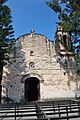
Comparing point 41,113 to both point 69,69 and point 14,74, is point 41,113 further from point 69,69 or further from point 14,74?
point 69,69

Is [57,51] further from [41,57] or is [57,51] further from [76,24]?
[76,24]

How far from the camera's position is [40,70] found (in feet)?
68.0

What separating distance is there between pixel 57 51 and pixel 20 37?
509 centimetres

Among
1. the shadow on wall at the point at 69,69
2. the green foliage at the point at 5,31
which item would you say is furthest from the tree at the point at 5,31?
the shadow on wall at the point at 69,69

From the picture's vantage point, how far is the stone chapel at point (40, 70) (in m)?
20.0

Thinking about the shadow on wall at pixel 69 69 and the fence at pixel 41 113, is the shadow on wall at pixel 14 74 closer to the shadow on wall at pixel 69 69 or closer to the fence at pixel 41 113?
the shadow on wall at pixel 69 69

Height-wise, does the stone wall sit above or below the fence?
above

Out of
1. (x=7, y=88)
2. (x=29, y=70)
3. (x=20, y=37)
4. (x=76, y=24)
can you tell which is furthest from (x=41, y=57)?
(x=76, y=24)

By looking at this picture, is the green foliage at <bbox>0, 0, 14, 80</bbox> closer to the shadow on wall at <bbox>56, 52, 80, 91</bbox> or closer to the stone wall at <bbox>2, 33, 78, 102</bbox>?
the stone wall at <bbox>2, 33, 78, 102</bbox>

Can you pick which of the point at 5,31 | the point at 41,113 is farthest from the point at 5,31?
the point at 41,113

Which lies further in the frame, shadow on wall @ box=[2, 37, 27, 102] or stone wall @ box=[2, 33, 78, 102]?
stone wall @ box=[2, 33, 78, 102]

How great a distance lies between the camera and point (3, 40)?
17.9 metres

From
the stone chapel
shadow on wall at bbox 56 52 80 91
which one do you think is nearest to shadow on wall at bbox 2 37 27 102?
the stone chapel

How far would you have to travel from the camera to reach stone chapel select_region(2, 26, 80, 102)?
20.0 meters
